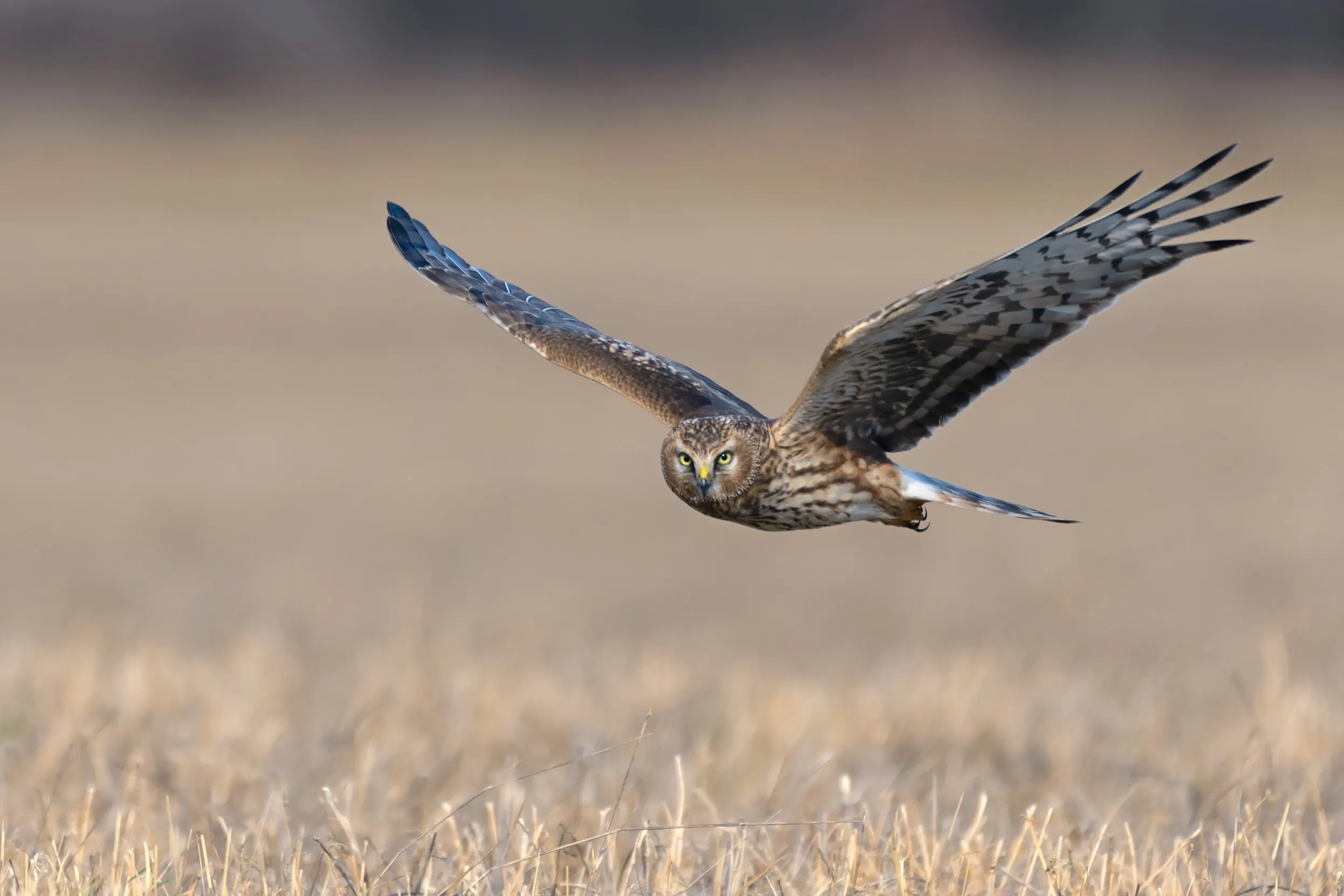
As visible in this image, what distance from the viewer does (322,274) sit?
34.8 metres

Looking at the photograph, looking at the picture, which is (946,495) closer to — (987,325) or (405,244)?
(987,325)

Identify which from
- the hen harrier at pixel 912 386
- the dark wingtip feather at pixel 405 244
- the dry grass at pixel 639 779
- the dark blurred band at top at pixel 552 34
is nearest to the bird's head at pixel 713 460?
the hen harrier at pixel 912 386

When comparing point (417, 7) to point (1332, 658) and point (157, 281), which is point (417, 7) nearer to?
point (157, 281)

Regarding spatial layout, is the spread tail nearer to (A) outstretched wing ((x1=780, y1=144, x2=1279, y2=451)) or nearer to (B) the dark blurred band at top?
(A) outstretched wing ((x1=780, y1=144, x2=1279, y2=451))

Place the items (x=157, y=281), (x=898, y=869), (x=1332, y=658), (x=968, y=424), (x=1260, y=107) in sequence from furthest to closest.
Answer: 1. (x=1260, y=107)
2. (x=157, y=281)
3. (x=968, y=424)
4. (x=1332, y=658)
5. (x=898, y=869)

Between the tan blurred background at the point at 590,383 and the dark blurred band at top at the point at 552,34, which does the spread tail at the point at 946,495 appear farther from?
the dark blurred band at top at the point at 552,34

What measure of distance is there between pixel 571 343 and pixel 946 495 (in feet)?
5.13

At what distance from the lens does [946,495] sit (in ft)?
16.3

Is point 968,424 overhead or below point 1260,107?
below

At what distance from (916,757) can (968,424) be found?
14507 mm

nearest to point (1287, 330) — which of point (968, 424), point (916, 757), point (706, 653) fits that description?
point (968, 424)

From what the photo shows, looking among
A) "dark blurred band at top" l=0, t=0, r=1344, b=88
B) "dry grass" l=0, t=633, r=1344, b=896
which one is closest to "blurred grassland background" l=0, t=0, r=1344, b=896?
"dry grass" l=0, t=633, r=1344, b=896

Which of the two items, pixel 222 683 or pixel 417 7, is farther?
pixel 417 7

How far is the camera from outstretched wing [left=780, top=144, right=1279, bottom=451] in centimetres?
489
